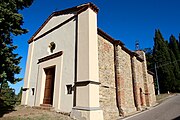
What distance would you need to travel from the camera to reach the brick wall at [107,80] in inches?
341

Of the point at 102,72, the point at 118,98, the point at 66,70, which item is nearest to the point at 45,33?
the point at 66,70

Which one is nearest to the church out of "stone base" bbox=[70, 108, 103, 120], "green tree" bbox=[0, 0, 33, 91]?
"stone base" bbox=[70, 108, 103, 120]

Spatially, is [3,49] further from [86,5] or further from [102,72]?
[102,72]

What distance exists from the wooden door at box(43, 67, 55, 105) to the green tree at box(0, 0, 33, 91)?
270cm

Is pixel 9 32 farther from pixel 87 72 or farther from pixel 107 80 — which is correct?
pixel 107 80

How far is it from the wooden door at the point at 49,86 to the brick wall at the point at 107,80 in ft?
11.7

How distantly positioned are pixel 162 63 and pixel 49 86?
2602cm

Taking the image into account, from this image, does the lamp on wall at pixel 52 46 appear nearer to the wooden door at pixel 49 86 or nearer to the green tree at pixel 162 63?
the wooden door at pixel 49 86

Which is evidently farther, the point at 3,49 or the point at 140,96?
the point at 140,96

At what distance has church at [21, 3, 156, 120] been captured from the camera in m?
7.46

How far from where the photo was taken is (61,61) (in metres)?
9.16

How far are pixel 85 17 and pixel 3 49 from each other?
185 inches

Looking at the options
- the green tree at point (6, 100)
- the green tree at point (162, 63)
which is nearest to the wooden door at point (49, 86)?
the green tree at point (6, 100)

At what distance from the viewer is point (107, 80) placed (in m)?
9.46
